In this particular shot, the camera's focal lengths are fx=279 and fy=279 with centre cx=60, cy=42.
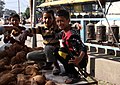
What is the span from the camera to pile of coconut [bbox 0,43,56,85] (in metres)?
2.81

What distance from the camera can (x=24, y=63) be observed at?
3420 millimetres

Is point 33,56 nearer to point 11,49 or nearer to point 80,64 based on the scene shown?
point 11,49

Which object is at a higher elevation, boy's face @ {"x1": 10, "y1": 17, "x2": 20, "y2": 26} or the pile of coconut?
boy's face @ {"x1": 10, "y1": 17, "x2": 20, "y2": 26}

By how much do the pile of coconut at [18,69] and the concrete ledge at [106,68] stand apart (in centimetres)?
249

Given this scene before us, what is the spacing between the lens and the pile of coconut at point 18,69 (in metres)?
2.81

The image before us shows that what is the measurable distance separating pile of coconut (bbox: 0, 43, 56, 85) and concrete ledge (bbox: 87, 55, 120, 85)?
8.17ft

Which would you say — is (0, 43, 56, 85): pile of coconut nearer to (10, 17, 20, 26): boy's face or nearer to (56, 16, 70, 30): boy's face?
(56, 16, 70, 30): boy's face

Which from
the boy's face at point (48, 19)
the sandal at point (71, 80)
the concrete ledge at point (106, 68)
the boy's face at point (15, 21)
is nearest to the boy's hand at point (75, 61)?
the sandal at point (71, 80)

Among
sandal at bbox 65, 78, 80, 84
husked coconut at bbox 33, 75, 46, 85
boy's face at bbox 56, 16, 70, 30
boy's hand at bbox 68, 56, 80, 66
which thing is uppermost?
boy's face at bbox 56, 16, 70, 30

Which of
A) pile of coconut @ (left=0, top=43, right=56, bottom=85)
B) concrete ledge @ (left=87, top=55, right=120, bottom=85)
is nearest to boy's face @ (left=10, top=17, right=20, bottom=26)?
pile of coconut @ (left=0, top=43, right=56, bottom=85)

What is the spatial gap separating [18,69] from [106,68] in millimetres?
3314

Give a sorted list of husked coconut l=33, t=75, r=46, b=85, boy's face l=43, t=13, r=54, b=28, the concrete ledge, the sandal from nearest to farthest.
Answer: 1. husked coconut l=33, t=75, r=46, b=85
2. the sandal
3. boy's face l=43, t=13, r=54, b=28
4. the concrete ledge

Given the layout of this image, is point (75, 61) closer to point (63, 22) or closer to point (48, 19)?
point (63, 22)

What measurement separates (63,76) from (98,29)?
15.5 feet
